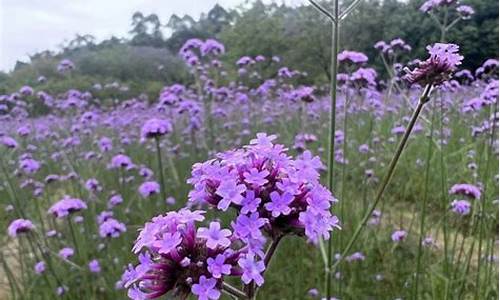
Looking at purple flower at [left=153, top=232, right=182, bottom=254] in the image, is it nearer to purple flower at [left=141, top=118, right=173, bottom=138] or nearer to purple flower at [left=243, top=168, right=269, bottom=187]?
purple flower at [left=243, top=168, right=269, bottom=187]

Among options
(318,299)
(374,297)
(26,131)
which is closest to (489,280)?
(374,297)

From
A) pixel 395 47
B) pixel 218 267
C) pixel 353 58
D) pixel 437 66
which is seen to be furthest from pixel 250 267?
pixel 395 47

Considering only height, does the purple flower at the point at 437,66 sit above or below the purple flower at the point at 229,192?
above

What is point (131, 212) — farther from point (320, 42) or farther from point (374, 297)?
point (320, 42)

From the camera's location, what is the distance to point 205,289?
2.76 ft

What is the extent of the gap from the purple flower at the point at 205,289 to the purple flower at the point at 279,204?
139 mm

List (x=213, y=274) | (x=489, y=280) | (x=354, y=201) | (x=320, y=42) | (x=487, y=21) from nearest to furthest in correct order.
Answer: (x=213, y=274)
(x=489, y=280)
(x=354, y=201)
(x=487, y=21)
(x=320, y=42)

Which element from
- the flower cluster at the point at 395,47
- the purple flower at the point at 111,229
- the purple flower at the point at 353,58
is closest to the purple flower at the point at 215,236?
the purple flower at the point at 353,58

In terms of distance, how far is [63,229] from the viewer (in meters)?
4.76

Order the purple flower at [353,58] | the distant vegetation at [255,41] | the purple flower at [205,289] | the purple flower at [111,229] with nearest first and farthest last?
1. the purple flower at [205,289]
2. the purple flower at [353,58]
3. the purple flower at [111,229]
4. the distant vegetation at [255,41]

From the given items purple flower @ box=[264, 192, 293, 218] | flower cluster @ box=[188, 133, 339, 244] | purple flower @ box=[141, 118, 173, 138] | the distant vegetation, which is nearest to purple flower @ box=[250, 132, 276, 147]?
flower cluster @ box=[188, 133, 339, 244]

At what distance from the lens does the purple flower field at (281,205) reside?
3.06 feet

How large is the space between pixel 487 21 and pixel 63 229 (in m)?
5.77

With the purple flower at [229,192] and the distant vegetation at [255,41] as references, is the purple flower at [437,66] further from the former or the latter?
the distant vegetation at [255,41]
